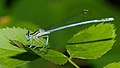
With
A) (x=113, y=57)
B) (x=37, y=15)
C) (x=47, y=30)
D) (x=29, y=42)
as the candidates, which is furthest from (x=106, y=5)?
(x=29, y=42)

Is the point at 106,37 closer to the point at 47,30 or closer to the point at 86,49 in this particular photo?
the point at 86,49

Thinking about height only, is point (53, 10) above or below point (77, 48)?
below

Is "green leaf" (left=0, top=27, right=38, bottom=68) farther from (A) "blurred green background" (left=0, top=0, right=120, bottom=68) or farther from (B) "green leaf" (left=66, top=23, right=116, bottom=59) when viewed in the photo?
(A) "blurred green background" (left=0, top=0, right=120, bottom=68)

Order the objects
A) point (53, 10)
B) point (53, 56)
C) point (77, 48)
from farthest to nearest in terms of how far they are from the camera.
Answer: point (53, 10)
point (77, 48)
point (53, 56)

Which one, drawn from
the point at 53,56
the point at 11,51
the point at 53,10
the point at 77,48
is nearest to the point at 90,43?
the point at 77,48

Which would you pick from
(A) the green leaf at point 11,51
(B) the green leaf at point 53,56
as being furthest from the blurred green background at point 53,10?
(B) the green leaf at point 53,56

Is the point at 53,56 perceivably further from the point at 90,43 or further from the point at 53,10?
the point at 53,10

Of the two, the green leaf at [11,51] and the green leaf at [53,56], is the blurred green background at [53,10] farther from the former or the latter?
the green leaf at [53,56]
